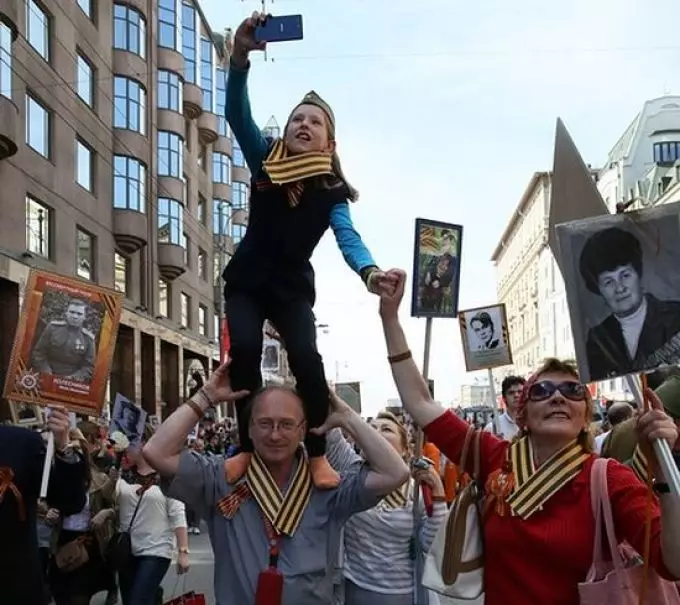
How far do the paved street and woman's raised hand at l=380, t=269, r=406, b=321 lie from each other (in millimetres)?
6037

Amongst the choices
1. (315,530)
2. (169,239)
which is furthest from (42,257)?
(315,530)

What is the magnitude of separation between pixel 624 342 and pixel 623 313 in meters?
0.10

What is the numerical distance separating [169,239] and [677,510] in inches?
1409

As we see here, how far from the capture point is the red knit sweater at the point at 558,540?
9.99 ft

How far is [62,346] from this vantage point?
4.86m

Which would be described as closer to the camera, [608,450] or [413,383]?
[413,383]

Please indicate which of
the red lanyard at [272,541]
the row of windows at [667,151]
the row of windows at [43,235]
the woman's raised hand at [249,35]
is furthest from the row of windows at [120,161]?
the row of windows at [667,151]

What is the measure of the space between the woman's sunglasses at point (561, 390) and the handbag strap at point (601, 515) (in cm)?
31

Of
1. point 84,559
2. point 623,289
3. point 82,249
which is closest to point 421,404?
point 623,289

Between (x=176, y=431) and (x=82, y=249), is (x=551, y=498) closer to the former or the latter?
(x=176, y=431)

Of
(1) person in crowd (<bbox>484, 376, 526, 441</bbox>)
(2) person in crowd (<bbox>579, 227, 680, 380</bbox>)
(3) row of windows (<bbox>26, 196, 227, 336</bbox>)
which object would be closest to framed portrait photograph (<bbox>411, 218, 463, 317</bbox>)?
(2) person in crowd (<bbox>579, 227, 680, 380</bbox>)

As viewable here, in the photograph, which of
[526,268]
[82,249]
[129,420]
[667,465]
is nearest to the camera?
[667,465]

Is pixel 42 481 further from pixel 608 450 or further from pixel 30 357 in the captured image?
pixel 608 450

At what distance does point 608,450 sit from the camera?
5520mm
